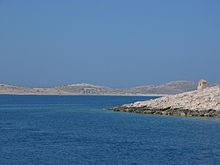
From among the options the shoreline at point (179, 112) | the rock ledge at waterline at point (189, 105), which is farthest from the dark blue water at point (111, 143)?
the rock ledge at waterline at point (189, 105)

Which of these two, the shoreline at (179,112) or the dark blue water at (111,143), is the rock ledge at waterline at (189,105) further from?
the dark blue water at (111,143)

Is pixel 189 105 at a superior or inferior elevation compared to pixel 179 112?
superior

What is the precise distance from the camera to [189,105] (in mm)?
66250

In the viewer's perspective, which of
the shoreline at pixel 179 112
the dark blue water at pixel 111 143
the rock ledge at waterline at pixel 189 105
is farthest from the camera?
the rock ledge at waterline at pixel 189 105

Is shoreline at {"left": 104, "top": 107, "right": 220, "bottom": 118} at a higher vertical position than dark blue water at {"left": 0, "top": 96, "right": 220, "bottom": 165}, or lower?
higher

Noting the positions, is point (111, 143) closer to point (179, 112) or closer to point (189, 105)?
point (179, 112)

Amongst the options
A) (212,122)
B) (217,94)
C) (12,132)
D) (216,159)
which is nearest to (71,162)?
(216,159)

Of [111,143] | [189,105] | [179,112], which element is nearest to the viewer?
[111,143]

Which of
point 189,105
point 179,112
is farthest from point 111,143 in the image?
point 189,105

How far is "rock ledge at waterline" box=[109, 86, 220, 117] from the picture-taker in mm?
62784

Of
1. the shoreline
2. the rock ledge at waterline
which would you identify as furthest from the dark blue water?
the rock ledge at waterline

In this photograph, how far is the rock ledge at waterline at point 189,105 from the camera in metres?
62.8

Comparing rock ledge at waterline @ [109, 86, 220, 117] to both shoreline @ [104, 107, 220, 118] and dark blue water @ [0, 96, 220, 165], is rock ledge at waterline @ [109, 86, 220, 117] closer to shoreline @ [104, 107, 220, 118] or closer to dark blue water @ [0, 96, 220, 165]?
shoreline @ [104, 107, 220, 118]

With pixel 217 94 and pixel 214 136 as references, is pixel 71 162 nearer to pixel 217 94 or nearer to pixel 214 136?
pixel 214 136
